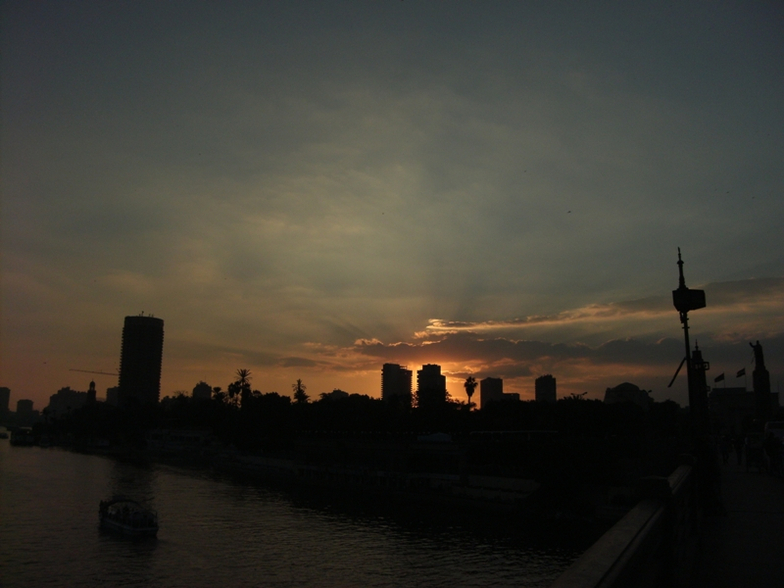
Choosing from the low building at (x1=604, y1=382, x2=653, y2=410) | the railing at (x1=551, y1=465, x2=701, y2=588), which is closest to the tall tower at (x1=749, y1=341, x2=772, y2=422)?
the low building at (x1=604, y1=382, x2=653, y2=410)

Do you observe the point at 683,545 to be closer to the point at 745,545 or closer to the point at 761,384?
the point at 745,545

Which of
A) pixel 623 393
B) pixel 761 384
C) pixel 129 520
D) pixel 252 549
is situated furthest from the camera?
pixel 623 393

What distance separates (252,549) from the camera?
51562mm

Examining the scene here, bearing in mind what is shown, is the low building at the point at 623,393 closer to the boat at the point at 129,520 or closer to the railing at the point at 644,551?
the boat at the point at 129,520

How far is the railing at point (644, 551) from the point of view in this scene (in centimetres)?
330

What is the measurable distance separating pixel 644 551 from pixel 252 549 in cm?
5304

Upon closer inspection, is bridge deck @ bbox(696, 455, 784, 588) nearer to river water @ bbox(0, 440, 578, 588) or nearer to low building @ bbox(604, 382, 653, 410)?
river water @ bbox(0, 440, 578, 588)

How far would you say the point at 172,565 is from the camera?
46062 mm

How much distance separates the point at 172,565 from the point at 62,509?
28.5 meters

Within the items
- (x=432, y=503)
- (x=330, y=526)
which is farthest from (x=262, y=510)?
(x=432, y=503)

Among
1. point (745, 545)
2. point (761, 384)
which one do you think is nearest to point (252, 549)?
point (745, 545)

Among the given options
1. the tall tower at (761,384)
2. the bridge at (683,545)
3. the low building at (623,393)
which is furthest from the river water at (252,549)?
the low building at (623,393)

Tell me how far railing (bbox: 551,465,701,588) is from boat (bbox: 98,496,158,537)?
178ft

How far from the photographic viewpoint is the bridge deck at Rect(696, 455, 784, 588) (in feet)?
26.0
